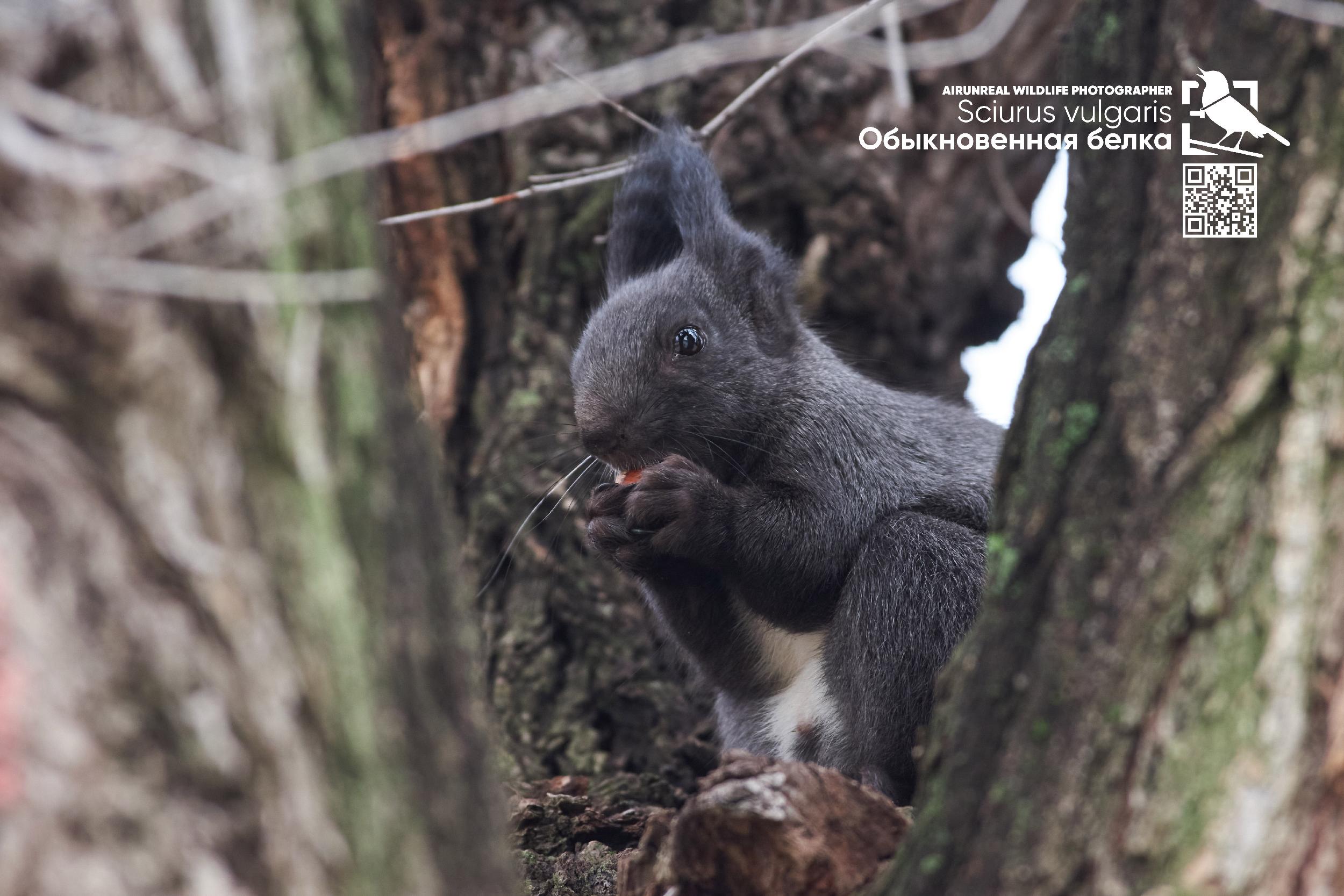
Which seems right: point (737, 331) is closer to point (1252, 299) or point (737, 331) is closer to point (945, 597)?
point (945, 597)

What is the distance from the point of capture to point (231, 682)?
144 centimetres

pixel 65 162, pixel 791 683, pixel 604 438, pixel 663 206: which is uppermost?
pixel 663 206

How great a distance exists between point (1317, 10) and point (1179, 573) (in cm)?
84

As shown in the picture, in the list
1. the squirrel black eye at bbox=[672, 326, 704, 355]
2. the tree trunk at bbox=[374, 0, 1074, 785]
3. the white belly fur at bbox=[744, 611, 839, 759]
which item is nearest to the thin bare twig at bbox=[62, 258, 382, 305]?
the squirrel black eye at bbox=[672, 326, 704, 355]

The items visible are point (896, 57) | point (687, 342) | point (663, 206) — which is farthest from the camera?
point (663, 206)

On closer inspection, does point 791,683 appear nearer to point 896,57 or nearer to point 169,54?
point 896,57

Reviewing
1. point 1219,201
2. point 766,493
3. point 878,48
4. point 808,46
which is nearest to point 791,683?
point 766,493

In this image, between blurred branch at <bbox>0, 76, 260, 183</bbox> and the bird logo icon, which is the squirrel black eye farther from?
blurred branch at <bbox>0, 76, 260, 183</bbox>

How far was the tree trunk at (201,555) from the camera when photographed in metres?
1.37

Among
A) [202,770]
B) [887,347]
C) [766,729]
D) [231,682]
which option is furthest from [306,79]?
[887,347]

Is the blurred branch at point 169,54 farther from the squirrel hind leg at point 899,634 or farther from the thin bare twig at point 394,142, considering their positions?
the squirrel hind leg at point 899,634

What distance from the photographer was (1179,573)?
1.72 m

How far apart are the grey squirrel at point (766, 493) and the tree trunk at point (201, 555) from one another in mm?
2196

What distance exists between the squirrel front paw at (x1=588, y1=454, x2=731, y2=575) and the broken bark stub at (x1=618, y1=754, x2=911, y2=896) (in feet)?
4.15
